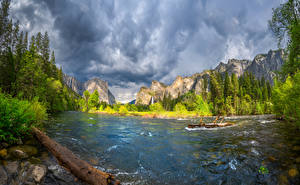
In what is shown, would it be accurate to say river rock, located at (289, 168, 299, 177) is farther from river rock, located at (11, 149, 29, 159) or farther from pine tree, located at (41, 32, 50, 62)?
pine tree, located at (41, 32, 50, 62)

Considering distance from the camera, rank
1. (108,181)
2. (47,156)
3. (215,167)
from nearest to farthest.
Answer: (108,181)
(47,156)
(215,167)

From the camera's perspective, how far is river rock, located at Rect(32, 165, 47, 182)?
11.7ft

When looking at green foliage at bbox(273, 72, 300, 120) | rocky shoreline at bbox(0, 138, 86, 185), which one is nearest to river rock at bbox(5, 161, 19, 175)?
rocky shoreline at bbox(0, 138, 86, 185)

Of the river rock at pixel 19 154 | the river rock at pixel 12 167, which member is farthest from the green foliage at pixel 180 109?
the river rock at pixel 12 167

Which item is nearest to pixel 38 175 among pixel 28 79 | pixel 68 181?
pixel 68 181

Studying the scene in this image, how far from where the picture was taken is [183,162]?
265 inches

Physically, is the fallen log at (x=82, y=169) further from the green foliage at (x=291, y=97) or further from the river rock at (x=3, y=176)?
the green foliage at (x=291, y=97)

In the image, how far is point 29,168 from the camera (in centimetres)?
374

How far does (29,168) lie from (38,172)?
0.28 metres

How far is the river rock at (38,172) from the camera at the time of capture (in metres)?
3.57

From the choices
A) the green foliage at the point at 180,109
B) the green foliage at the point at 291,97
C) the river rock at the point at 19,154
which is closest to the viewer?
the river rock at the point at 19,154

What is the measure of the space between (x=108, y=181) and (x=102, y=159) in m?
3.11

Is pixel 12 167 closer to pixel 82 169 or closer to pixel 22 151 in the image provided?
pixel 22 151

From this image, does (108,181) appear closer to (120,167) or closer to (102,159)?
(120,167)
